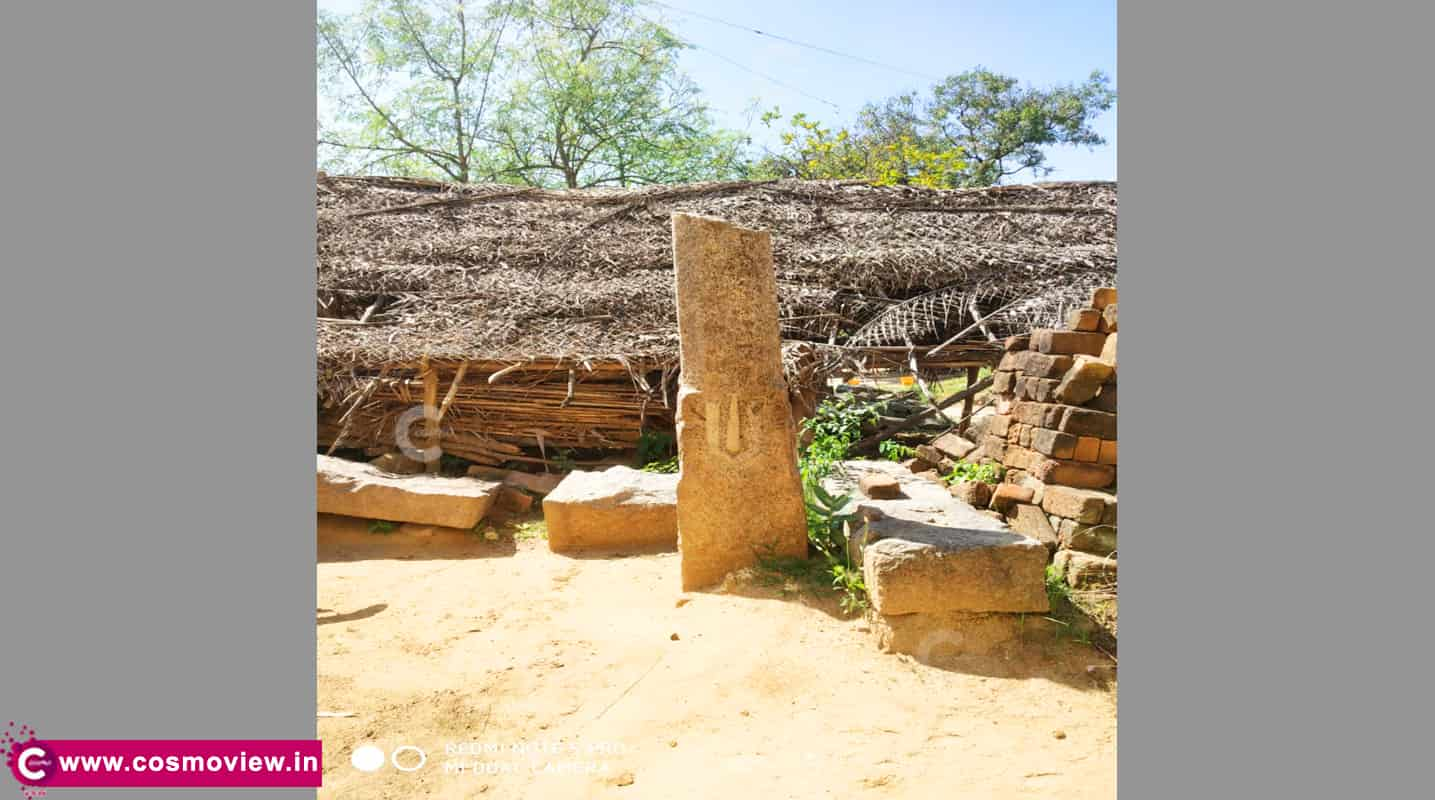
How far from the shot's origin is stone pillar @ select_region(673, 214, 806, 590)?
430 centimetres

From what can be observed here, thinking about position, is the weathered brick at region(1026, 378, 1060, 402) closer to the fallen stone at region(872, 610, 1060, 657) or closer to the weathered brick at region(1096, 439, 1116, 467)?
the weathered brick at region(1096, 439, 1116, 467)

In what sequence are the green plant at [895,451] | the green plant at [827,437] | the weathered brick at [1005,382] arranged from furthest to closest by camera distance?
the green plant at [895,451], the green plant at [827,437], the weathered brick at [1005,382]

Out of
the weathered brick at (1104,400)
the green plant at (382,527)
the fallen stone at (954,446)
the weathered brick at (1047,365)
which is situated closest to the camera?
the weathered brick at (1104,400)

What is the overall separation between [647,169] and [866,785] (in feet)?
58.7

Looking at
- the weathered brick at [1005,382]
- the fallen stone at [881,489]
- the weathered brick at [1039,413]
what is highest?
the weathered brick at [1005,382]

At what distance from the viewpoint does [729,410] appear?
432 cm

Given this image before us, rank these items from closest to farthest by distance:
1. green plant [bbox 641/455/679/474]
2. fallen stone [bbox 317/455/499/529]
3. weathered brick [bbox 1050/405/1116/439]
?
1. weathered brick [bbox 1050/405/1116/439]
2. fallen stone [bbox 317/455/499/529]
3. green plant [bbox 641/455/679/474]

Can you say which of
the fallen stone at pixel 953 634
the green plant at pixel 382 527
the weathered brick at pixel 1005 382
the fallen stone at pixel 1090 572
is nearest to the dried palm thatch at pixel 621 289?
the green plant at pixel 382 527

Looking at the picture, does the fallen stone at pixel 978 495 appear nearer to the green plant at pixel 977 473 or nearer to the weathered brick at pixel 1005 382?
the green plant at pixel 977 473

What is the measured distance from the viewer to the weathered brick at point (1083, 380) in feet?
15.1

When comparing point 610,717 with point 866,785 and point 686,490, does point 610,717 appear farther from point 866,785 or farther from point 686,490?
point 686,490

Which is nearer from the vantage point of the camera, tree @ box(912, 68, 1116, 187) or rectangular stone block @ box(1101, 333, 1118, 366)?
rectangular stone block @ box(1101, 333, 1118, 366)

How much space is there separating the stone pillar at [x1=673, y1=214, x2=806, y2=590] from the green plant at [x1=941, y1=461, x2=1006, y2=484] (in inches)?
61.2

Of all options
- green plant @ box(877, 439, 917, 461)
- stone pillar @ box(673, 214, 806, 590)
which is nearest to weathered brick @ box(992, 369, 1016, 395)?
green plant @ box(877, 439, 917, 461)
